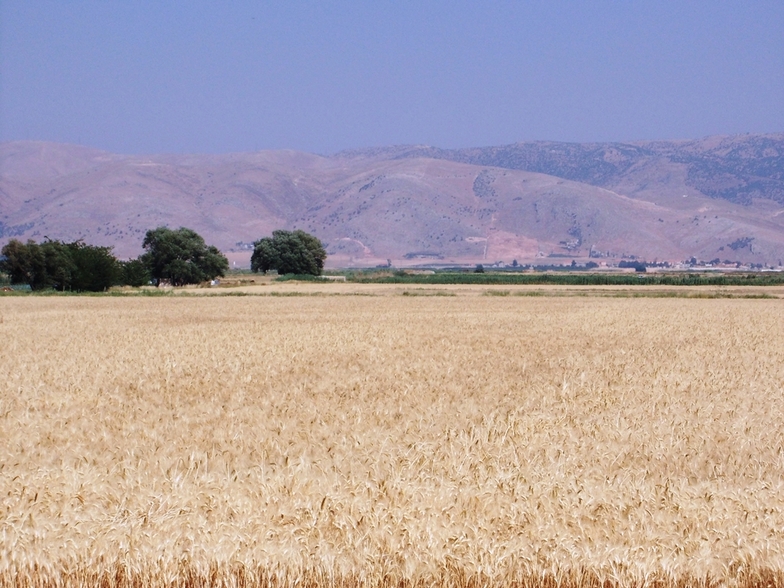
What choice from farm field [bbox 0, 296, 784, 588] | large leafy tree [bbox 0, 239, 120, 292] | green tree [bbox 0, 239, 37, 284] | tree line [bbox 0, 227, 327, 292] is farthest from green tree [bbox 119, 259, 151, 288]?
farm field [bbox 0, 296, 784, 588]

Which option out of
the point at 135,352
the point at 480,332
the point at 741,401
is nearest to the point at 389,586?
the point at 741,401

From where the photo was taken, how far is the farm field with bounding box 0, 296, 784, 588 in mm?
6777

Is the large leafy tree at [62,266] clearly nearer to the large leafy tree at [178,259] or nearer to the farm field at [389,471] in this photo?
the large leafy tree at [178,259]

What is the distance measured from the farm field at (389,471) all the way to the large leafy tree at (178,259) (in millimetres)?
101491

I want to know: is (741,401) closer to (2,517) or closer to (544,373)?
(544,373)

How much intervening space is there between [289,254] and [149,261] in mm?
29332

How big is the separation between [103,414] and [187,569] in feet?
23.3

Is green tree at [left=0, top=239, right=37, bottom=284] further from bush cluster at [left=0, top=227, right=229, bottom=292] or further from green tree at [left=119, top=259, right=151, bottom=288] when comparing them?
green tree at [left=119, top=259, right=151, bottom=288]

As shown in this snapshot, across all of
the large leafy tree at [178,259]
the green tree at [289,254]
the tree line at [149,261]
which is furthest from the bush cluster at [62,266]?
the green tree at [289,254]

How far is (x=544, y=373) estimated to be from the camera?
63.4ft

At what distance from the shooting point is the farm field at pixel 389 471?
22.2ft

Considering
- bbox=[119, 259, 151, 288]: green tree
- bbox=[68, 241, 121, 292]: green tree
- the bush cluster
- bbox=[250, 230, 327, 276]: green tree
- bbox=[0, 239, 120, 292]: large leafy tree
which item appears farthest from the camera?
bbox=[250, 230, 327, 276]: green tree

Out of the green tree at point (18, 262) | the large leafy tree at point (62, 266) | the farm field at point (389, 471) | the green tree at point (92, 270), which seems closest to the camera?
the farm field at point (389, 471)

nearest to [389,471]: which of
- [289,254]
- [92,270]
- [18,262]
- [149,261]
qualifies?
[92,270]
